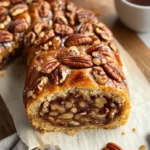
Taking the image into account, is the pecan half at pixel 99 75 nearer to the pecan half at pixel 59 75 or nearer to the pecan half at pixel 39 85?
the pecan half at pixel 59 75

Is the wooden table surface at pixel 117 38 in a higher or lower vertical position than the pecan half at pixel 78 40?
lower

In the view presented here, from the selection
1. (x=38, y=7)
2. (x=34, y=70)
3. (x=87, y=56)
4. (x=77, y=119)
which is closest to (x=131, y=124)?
(x=77, y=119)

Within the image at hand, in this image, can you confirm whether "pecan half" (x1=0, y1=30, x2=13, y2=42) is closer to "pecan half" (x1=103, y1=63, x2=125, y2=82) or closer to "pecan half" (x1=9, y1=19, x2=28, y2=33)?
"pecan half" (x1=9, y1=19, x2=28, y2=33)

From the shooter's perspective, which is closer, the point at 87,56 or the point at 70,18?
the point at 87,56

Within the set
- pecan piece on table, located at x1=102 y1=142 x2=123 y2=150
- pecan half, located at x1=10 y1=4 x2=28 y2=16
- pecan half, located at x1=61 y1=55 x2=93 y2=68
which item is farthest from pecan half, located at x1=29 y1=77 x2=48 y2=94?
pecan half, located at x1=10 y1=4 x2=28 y2=16

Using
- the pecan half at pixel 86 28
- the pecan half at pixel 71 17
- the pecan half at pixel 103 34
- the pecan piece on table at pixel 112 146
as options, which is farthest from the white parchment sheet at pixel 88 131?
the pecan half at pixel 71 17

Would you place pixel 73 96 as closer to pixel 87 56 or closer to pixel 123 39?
pixel 87 56

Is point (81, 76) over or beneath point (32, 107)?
over

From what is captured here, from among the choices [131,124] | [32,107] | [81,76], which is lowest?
[131,124]
